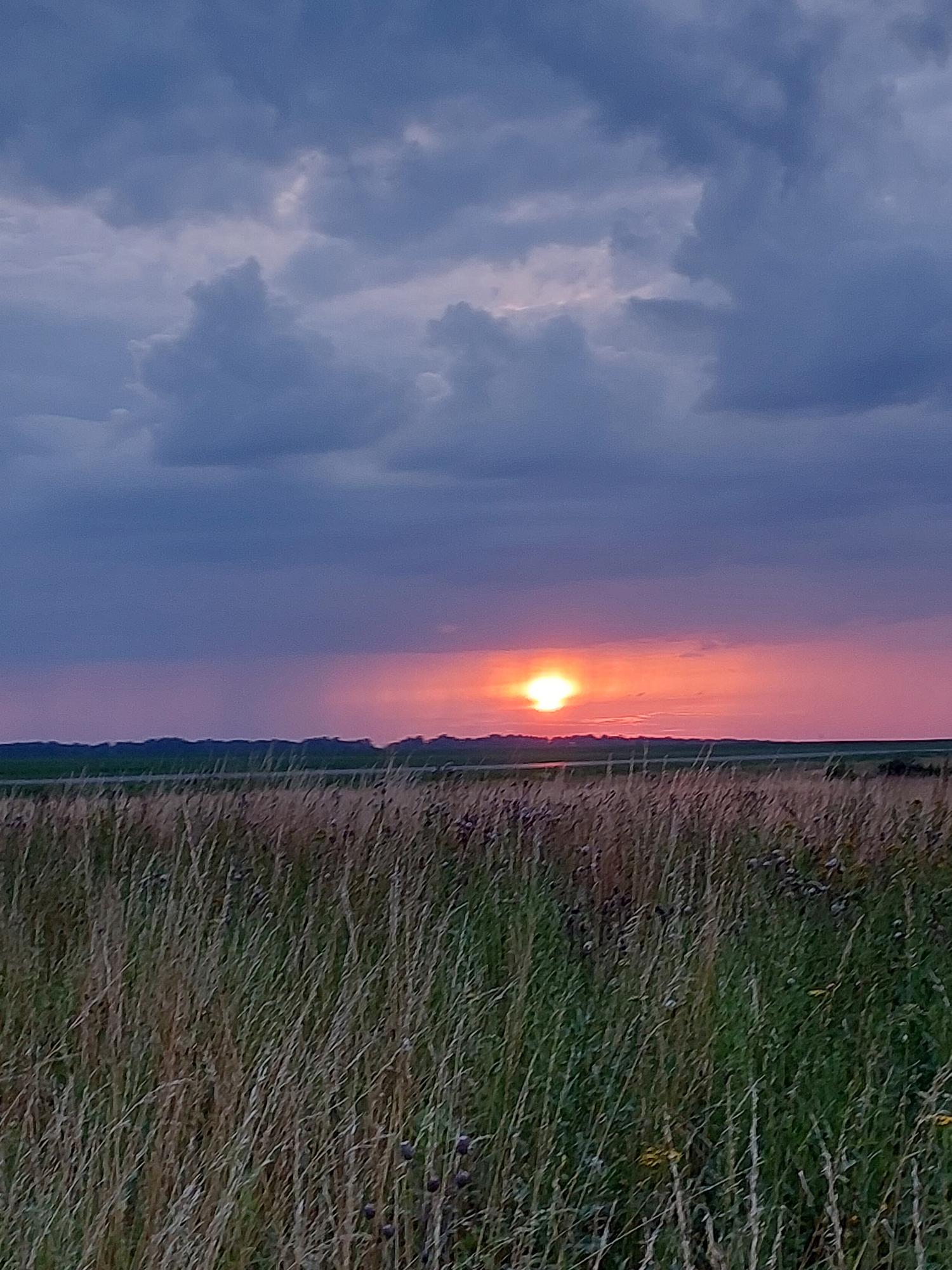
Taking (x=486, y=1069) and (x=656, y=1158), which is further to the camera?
(x=486, y=1069)

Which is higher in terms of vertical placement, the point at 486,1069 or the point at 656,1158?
the point at 486,1069

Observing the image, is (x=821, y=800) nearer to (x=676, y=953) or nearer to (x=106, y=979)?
(x=676, y=953)

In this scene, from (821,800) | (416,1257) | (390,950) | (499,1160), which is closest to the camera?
(416,1257)

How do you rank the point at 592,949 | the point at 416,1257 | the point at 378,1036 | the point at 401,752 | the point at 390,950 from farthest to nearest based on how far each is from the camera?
the point at 401,752, the point at 592,949, the point at 390,950, the point at 378,1036, the point at 416,1257

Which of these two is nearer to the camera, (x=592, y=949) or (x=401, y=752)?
(x=592, y=949)

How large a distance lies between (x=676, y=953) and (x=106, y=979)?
2122 millimetres

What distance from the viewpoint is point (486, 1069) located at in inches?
158

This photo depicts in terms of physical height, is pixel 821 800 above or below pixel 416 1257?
above

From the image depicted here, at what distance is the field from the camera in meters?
3.13

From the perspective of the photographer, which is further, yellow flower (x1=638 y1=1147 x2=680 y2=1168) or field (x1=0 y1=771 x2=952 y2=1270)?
yellow flower (x1=638 y1=1147 x2=680 y2=1168)

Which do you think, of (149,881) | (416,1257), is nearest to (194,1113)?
(416,1257)

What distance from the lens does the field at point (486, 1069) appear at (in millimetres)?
3129

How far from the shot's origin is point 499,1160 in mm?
3451

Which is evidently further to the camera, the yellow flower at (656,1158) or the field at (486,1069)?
the yellow flower at (656,1158)
